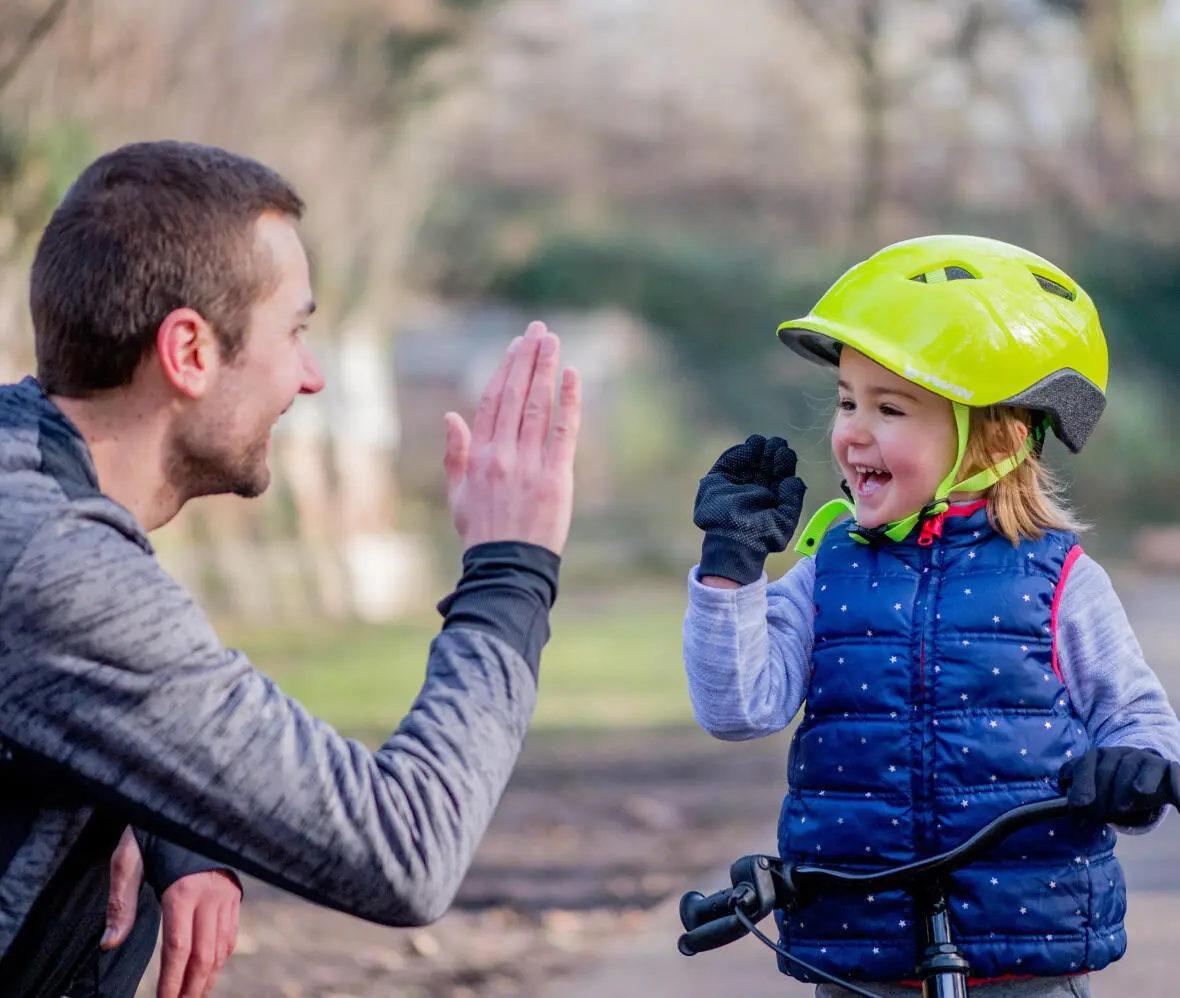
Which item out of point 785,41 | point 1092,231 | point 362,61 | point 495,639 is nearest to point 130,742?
point 495,639

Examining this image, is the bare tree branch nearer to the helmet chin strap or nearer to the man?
the man

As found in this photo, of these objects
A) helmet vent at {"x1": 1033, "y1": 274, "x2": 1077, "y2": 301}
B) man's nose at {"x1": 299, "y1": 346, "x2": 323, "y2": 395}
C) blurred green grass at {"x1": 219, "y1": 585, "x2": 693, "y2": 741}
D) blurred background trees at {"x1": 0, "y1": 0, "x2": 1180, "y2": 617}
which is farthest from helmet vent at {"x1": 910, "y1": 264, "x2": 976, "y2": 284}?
blurred background trees at {"x1": 0, "y1": 0, "x2": 1180, "y2": 617}

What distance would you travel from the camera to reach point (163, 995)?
269cm

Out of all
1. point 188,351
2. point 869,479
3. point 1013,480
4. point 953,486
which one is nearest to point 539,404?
point 188,351

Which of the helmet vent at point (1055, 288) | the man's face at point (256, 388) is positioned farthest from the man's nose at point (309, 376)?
the helmet vent at point (1055, 288)

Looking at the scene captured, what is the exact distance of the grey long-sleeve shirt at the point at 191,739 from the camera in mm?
2135

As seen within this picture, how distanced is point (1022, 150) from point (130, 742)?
20.1 m

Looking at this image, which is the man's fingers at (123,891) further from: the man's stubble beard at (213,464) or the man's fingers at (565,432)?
the man's fingers at (565,432)

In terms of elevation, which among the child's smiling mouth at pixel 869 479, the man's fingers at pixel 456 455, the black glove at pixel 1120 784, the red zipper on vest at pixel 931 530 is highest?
the child's smiling mouth at pixel 869 479

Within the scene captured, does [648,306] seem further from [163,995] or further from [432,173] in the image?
[163,995]

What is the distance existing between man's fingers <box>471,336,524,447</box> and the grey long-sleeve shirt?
0.29 metres

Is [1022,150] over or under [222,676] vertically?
over

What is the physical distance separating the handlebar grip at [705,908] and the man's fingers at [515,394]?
2.42 ft

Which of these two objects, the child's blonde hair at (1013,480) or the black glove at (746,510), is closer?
the black glove at (746,510)
